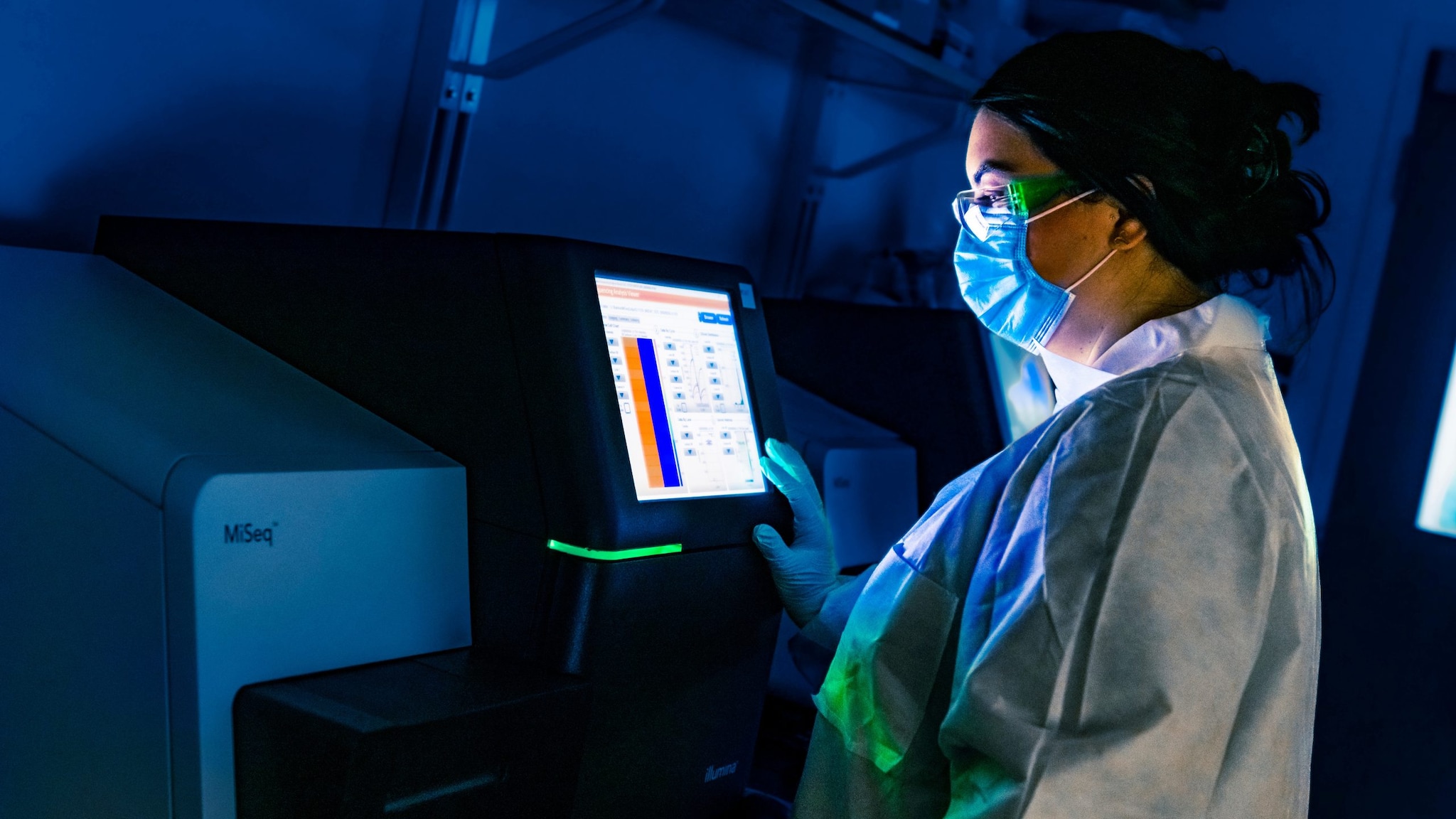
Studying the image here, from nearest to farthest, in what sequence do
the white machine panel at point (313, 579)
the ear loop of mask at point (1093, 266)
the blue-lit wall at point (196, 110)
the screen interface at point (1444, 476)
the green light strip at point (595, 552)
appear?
the white machine panel at point (313, 579)
the green light strip at point (595, 552)
the ear loop of mask at point (1093, 266)
the blue-lit wall at point (196, 110)
the screen interface at point (1444, 476)

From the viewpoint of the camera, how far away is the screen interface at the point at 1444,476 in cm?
288

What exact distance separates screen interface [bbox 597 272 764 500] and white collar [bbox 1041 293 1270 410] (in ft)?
1.04

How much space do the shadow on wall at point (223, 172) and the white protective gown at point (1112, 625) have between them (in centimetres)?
88

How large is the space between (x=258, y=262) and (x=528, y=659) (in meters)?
0.43

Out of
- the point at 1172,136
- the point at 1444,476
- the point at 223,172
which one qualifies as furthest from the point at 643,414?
the point at 1444,476

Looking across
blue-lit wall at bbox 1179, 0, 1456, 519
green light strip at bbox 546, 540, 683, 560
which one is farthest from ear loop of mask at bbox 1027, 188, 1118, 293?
blue-lit wall at bbox 1179, 0, 1456, 519

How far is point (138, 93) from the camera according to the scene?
3.92ft

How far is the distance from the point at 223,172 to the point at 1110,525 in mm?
1044

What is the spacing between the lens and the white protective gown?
30.4 inches

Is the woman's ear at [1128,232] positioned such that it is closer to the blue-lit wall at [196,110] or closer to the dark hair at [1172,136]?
the dark hair at [1172,136]

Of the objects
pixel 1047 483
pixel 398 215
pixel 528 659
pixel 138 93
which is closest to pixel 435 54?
pixel 398 215

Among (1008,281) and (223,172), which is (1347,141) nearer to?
(1008,281)

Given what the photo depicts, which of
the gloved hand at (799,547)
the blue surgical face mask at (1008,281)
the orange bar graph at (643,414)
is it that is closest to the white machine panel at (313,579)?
the orange bar graph at (643,414)

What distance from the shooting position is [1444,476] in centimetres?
289
